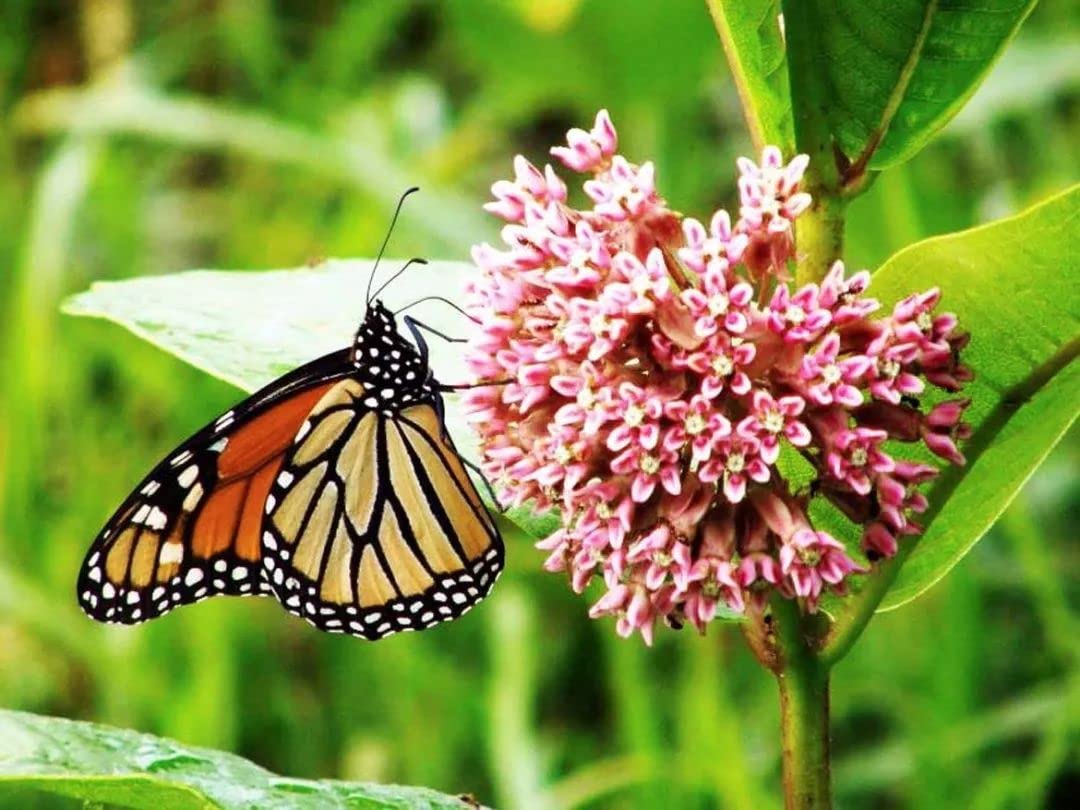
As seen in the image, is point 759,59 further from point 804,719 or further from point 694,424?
point 804,719

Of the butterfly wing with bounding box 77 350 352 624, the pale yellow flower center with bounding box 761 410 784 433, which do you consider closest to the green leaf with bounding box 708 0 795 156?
the pale yellow flower center with bounding box 761 410 784 433

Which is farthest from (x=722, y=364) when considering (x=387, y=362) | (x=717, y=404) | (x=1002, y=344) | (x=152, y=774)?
(x=387, y=362)

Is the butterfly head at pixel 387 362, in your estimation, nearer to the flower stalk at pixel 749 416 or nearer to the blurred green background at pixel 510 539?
the flower stalk at pixel 749 416

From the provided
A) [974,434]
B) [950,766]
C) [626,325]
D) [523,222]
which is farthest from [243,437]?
[950,766]

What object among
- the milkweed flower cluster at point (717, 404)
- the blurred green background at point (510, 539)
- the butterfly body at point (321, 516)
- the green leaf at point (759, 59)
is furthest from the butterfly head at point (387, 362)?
the blurred green background at point (510, 539)

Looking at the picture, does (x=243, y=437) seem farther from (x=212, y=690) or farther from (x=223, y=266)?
(x=223, y=266)

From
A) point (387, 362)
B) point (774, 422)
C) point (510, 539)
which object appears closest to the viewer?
point (774, 422)

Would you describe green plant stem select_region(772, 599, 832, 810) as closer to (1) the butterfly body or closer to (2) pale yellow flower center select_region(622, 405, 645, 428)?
(2) pale yellow flower center select_region(622, 405, 645, 428)

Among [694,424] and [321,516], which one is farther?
[321,516]
